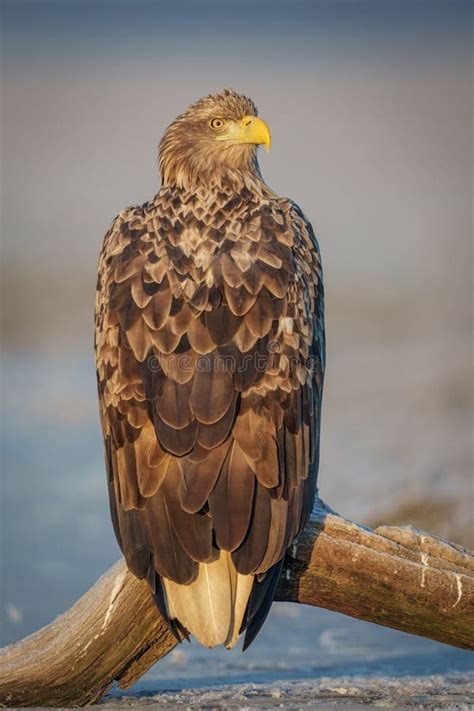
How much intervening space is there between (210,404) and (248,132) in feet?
7.96

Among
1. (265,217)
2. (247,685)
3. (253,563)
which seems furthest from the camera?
(247,685)

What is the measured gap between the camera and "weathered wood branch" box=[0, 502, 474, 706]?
7984mm

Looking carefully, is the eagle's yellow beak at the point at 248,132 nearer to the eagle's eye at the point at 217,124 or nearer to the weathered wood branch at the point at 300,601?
the eagle's eye at the point at 217,124

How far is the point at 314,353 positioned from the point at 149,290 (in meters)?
0.98

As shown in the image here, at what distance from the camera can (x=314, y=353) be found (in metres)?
8.26

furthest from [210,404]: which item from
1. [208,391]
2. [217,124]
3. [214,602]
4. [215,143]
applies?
[217,124]

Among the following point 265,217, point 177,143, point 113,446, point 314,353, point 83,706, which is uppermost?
point 177,143

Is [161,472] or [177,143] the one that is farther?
[177,143]

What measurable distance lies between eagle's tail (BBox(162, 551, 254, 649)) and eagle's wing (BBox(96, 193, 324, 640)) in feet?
0.32

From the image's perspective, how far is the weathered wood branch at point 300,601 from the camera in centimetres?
798

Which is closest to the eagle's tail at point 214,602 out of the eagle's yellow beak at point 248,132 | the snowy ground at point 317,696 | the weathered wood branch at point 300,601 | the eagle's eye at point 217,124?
the weathered wood branch at point 300,601

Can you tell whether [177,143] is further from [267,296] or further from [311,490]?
[311,490]

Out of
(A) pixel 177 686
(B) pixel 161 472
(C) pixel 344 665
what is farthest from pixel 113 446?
(C) pixel 344 665

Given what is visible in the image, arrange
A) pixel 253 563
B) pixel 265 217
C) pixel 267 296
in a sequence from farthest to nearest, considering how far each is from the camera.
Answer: pixel 265 217, pixel 267 296, pixel 253 563
